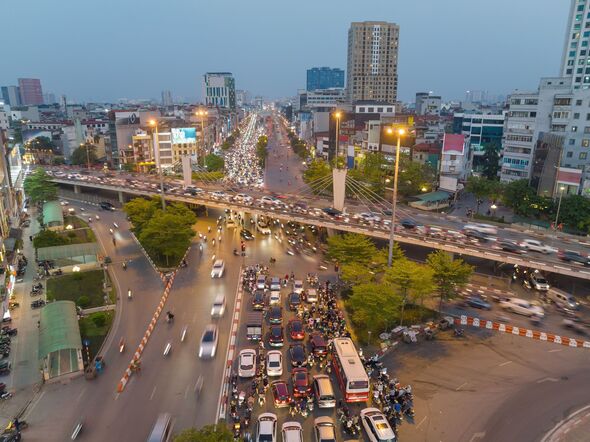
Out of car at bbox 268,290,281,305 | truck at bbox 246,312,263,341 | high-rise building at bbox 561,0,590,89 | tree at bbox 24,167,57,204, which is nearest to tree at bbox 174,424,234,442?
truck at bbox 246,312,263,341

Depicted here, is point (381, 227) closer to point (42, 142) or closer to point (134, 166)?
point (134, 166)

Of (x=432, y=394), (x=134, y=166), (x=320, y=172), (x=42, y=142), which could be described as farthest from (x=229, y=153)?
(x=432, y=394)

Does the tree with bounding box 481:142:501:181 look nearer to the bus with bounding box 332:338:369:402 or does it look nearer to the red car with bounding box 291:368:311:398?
the bus with bounding box 332:338:369:402

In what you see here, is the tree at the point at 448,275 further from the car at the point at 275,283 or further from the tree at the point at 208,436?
the tree at the point at 208,436

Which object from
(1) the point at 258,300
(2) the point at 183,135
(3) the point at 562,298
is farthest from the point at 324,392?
(2) the point at 183,135

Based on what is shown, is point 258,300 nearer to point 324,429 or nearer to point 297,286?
point 297,286
